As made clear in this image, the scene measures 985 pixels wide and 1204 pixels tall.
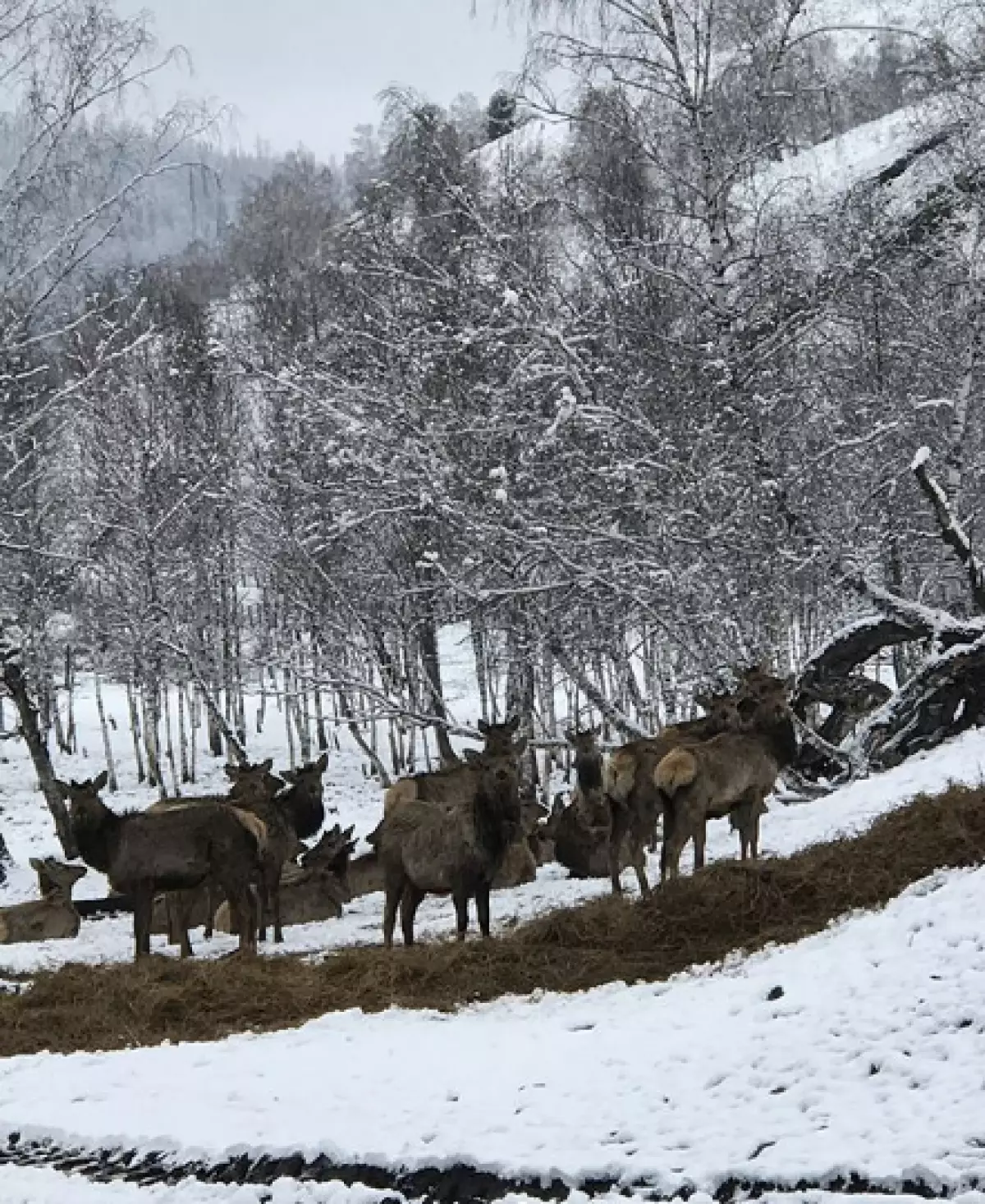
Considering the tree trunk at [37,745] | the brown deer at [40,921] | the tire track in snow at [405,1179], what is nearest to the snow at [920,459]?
the tire track in snow at [405,1179]

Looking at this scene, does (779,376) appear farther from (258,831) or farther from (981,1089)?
(981,1089)

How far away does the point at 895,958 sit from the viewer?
629 cm

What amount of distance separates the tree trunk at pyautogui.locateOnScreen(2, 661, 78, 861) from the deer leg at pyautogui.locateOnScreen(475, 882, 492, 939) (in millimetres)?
11643

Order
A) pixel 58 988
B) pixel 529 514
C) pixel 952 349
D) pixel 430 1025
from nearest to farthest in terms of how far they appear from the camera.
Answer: pixel 430 1025
pixel 58 988
pixel 529 514
pixel 952 349

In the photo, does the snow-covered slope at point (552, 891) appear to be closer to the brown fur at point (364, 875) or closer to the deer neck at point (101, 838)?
the brown fur at point (364, 875)

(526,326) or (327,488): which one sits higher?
(526,326)

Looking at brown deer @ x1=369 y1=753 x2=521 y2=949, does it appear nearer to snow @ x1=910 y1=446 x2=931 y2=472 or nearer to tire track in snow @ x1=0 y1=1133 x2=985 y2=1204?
snow @ x1=910 y1=446 x2=931 y2=472

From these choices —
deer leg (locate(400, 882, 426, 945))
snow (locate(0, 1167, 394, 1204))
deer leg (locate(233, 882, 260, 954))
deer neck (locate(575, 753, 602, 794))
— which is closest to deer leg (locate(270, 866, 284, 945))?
deer leg (locate(233, 882, 260, 954))

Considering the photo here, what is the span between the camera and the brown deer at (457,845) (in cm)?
1135

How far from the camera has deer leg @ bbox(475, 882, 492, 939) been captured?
1104cm

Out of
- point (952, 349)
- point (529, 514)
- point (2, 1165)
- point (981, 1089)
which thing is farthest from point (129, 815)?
point (952, 349)

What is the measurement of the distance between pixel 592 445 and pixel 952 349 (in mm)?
7804

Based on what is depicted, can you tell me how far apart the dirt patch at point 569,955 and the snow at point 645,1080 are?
472 mm

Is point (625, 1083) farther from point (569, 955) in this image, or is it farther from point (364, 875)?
point (364, 875)
